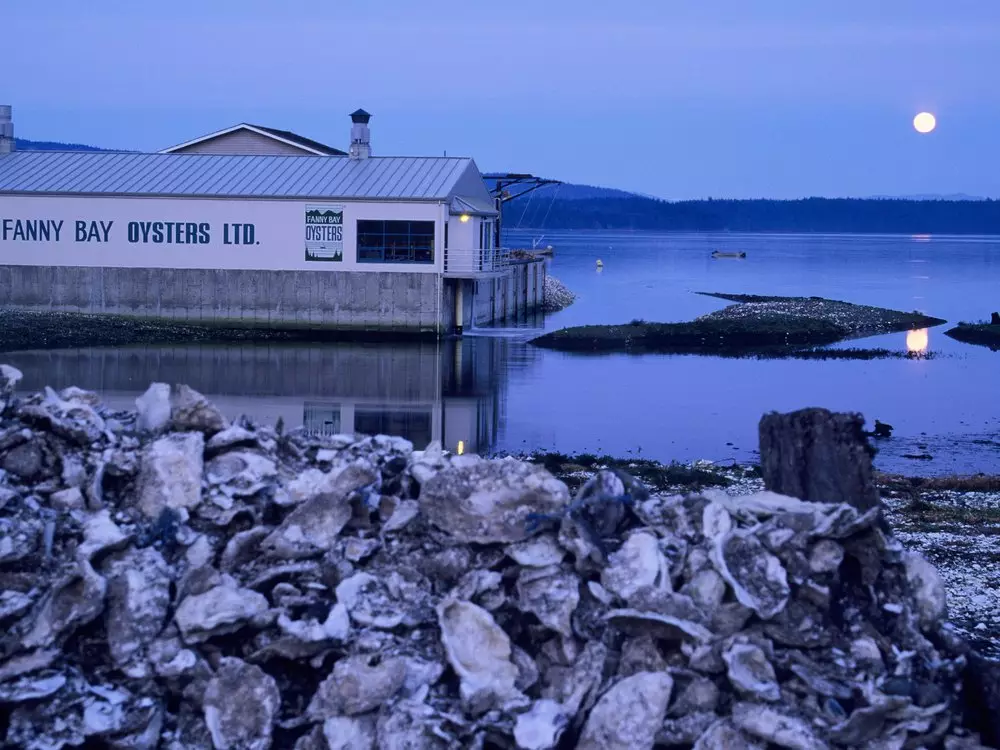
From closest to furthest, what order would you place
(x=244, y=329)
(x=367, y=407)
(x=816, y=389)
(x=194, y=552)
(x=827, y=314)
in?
(x=194, y=552) → (x=367, y=407) → (x=816, y=389) → (x=244, y=329) → (x=827, y=314)

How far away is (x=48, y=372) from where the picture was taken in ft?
109

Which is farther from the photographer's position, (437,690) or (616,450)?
(616,450)

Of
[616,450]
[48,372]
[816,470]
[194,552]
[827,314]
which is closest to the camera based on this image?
[194,552]

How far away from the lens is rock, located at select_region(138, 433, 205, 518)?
8.38 meters

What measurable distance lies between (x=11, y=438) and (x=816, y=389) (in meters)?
30.1

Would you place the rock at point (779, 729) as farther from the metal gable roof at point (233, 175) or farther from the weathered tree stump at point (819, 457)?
the metal gable roof at point (233, 175)

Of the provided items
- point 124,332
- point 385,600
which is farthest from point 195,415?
point 124,332

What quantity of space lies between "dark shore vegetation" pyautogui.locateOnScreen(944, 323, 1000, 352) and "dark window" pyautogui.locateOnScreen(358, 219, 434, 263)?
25.4m

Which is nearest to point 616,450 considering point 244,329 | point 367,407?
point 367,407

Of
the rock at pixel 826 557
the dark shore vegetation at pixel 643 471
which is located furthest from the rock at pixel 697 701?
the dark shore vegetation at pixel 643 471

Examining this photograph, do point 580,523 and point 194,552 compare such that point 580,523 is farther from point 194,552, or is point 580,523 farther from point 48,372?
point 48,372

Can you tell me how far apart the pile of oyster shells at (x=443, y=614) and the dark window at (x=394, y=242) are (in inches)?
1295

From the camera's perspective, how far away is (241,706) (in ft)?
23.4

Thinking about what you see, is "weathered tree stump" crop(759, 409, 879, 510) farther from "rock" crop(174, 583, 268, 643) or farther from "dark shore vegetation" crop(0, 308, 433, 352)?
"dark shore vegetation" crop(0, 308, 433, 352)
